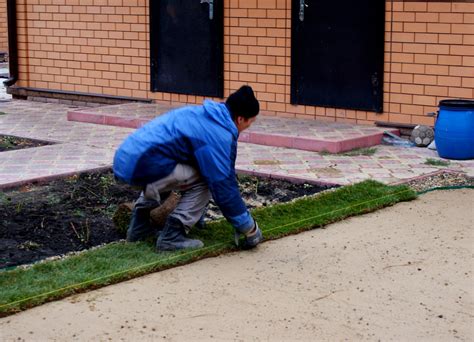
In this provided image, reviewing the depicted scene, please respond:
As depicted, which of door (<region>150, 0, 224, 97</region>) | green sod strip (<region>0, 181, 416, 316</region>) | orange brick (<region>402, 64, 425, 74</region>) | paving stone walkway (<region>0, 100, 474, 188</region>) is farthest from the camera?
door (<region>150, 0, 224, 97</region>)

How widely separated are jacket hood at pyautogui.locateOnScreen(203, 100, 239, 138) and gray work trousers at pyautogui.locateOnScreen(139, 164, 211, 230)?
36 cm

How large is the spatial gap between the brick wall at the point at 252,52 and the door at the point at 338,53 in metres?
0.12

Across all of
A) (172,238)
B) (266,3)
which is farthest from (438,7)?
(172,238)

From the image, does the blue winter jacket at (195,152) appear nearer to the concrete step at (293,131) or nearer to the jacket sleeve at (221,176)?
the jacket sleeve at (221,176)

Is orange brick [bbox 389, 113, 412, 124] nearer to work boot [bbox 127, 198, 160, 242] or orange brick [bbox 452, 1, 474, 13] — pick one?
orange brick [bbox 452, 1, 474, 13]

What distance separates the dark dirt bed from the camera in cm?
639

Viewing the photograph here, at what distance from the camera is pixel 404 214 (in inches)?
280

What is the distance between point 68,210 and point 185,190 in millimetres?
1505

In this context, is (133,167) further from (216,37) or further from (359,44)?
(216,37)

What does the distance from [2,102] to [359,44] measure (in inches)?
244

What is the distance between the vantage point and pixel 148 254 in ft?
19.7

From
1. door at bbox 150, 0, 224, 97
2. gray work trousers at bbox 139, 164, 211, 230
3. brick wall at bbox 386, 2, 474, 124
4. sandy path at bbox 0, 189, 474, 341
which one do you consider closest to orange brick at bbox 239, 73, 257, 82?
door at bbox 150, 0, 224, 97

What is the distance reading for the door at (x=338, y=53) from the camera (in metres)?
10.6

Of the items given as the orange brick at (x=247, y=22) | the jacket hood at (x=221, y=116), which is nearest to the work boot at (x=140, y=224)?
the jacket hood at (x=221, y=116)
